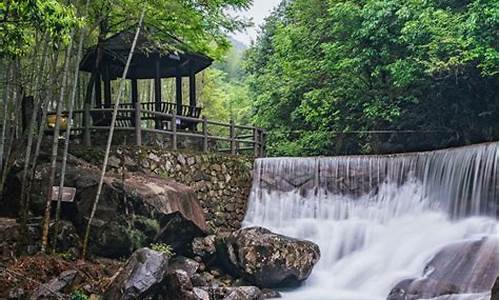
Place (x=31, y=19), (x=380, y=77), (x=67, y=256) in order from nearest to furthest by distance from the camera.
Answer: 1. (x=31, y=19)
2. (x=67, y=256)
3. (x=380, y=77)

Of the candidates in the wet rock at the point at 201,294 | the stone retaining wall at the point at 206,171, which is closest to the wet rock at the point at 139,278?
the wet rock at the point at 201,294

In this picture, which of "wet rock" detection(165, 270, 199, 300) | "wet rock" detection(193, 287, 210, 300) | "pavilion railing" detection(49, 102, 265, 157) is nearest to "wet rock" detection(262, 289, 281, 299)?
"wet rock" detection(193, 287, 210, 300)

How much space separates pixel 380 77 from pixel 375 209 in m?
3.18

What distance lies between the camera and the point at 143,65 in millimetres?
8117

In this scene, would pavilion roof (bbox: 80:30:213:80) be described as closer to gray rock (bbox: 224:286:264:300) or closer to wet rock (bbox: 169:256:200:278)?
wet rock (bbox: 169:256:200:278)

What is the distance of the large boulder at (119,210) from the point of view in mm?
5156

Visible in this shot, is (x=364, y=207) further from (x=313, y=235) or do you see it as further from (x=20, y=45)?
(x=20, y=45)

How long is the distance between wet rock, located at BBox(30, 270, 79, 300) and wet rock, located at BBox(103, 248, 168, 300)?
1.23 ft

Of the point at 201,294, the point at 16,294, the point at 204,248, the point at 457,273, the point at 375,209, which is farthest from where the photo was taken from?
the point at 375,209

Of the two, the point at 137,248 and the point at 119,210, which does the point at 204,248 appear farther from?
the point at 119,210

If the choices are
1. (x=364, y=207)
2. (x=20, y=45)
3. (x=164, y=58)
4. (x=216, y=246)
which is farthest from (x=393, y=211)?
(x=20, y=45)

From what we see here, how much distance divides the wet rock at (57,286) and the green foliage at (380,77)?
214 inches

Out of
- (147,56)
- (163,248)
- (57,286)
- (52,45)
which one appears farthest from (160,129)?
(57,286)

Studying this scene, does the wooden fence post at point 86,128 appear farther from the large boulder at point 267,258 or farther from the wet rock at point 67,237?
the large boulder at point 267,258
